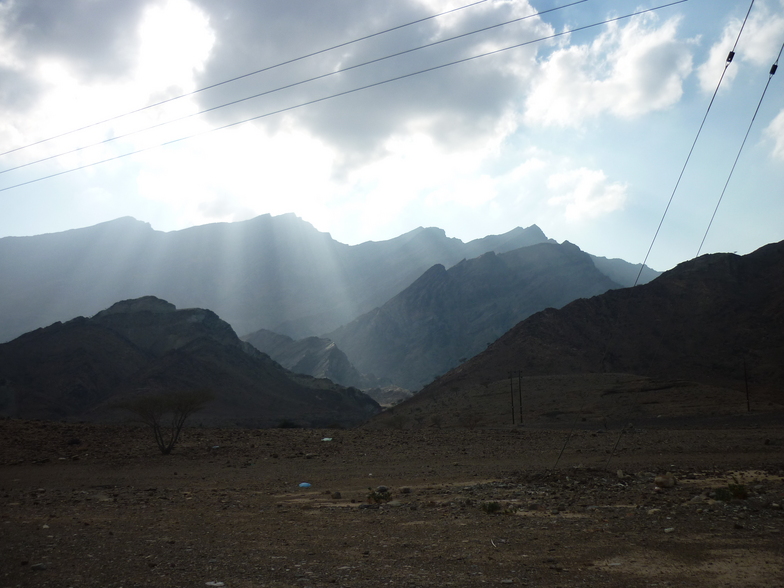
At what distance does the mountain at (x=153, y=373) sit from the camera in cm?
8250

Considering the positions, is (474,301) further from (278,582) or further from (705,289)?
(278,582)

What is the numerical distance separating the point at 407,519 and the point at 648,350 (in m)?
86.0

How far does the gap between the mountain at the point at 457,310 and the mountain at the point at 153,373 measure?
69442mm

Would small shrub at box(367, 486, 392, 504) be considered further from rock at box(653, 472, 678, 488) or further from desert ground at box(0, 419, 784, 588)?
rock at box(653, 472, 678, 488)

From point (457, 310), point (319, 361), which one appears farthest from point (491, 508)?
point (457, 310)

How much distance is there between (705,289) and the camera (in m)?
97.5

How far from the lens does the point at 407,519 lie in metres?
11.5

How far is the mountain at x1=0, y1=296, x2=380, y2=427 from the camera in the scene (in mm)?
82500

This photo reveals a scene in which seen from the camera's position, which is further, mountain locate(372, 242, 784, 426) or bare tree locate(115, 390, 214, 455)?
mountain locate(372, 242, 784, 426)

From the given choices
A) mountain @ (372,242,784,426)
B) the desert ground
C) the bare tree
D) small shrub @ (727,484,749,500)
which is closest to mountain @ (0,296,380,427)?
mountain @ (372,242,784,426)

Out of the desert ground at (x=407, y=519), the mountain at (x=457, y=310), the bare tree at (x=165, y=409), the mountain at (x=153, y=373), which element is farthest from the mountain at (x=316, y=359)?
the desert ground at (x=407, y=519)

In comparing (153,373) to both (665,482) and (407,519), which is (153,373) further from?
(665,482)

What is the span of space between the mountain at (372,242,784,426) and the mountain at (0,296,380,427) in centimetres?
2462

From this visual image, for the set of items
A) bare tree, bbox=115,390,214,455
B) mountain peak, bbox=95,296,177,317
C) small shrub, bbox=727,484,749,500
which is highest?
mountain peak, bbox=95,296,177,317
